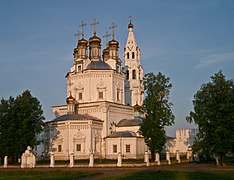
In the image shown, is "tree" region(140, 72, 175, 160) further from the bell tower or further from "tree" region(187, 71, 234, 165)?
the bell tower

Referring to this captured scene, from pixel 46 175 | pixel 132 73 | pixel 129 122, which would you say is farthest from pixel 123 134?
pixel 46 175

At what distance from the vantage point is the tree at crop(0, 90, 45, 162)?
133 feet

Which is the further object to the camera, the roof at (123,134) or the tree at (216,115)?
the roof at (123,134)

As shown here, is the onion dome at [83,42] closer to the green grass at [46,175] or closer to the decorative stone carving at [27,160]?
the decorative stone carving at [27,160]

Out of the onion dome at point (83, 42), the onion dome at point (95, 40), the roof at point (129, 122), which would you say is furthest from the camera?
the onion dome at point (83, 42)

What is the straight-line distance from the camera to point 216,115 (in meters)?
33.5

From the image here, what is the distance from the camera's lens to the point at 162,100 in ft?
135

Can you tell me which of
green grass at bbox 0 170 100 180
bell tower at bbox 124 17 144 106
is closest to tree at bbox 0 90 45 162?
green grass at bbox 0 170 100 180

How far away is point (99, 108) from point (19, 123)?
12.1 m

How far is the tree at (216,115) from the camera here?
108 feet

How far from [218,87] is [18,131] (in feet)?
69.9

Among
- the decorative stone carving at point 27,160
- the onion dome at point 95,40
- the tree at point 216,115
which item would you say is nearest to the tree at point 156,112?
the tree at point 216,115

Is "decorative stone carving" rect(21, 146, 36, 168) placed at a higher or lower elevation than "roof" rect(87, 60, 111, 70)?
lower

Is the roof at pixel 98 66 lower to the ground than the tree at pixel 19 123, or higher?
higher
